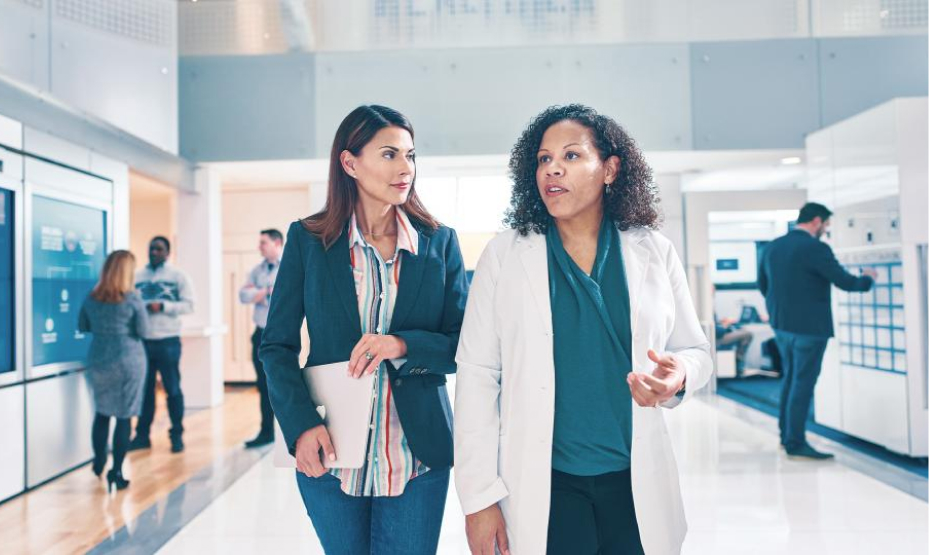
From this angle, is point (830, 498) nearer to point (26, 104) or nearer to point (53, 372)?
point (53, 372)

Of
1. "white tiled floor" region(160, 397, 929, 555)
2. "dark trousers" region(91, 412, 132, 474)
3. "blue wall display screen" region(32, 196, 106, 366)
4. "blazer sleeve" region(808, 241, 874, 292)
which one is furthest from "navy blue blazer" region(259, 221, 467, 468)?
"blazer sleeve" region(808, 241, 874, 292)

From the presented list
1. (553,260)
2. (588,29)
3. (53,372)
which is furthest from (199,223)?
(553,260)

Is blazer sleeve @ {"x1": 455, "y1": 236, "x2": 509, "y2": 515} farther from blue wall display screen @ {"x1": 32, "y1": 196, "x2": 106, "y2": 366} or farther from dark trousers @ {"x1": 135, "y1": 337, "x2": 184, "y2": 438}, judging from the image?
dark trousers @ {"x1": 135, "y1": 337, "x2": 184, "y2": 438}

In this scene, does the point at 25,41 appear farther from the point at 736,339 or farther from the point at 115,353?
the point at 736,339

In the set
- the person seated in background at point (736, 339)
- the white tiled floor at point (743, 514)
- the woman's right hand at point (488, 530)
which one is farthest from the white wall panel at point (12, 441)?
the person seated in background at point (736, 339)

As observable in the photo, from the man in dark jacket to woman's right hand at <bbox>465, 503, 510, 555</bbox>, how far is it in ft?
12.6

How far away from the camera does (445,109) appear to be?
6895 mm

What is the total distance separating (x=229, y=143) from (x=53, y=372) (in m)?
3.14

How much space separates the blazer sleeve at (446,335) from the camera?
4.64ft

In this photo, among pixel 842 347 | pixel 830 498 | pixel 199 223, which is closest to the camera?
pixel 830 498

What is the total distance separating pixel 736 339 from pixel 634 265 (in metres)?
7.81

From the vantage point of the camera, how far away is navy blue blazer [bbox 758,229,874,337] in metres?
4.56

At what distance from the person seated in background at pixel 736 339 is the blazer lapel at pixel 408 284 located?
7.67 meters

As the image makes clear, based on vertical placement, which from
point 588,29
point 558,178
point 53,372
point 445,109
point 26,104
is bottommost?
point 53,372
